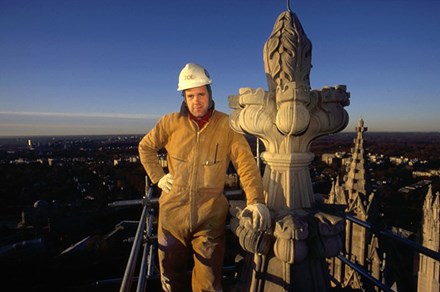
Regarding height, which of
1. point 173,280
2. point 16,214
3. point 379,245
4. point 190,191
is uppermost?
point 190,191

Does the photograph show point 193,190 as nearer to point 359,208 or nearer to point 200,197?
point 200,197

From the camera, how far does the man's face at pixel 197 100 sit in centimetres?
261

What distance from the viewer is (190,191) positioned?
2590mm

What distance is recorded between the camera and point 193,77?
254 cm

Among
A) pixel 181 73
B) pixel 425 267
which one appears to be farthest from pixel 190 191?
pixel 425 267

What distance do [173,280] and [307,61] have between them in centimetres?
236

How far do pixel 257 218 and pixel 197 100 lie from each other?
1.22 m

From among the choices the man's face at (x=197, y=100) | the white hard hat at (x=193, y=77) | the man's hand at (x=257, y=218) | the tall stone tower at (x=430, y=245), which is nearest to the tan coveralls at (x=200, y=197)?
the man's face at (x=197, y=100)

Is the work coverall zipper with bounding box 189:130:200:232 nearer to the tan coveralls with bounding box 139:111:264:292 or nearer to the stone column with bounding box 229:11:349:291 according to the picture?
the tan coveralls with bounding box 139:111:264:292

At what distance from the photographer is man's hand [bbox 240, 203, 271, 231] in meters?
2.02

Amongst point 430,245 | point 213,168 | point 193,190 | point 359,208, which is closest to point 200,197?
point 193,190

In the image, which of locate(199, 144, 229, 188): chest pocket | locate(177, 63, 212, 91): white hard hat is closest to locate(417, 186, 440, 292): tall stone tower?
locate(199, 144, 229, 188): chest pocket

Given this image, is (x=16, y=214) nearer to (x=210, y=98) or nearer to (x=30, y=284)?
(x=30, y=284)

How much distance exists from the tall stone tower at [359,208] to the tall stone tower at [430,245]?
1743mm
